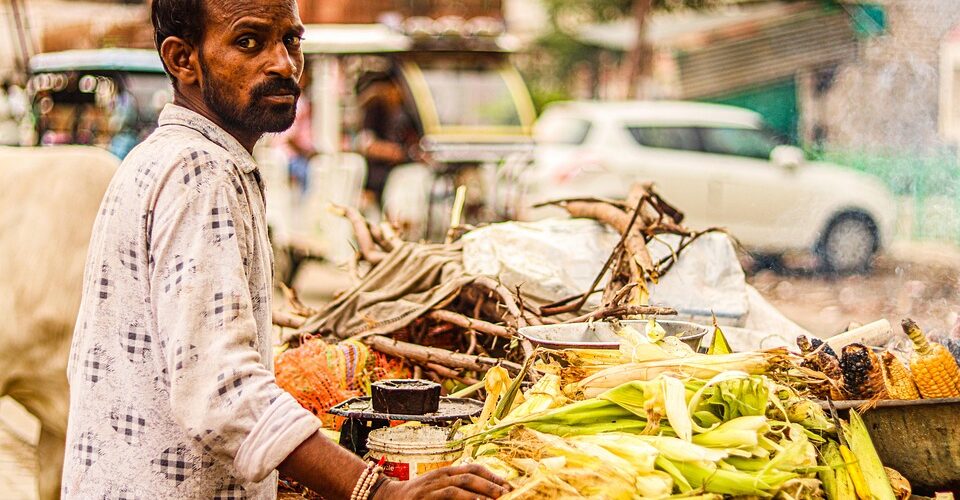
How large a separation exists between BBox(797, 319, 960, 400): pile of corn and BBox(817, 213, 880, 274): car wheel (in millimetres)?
11173

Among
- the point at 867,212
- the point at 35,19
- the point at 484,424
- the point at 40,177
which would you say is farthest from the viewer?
the point at 35,19

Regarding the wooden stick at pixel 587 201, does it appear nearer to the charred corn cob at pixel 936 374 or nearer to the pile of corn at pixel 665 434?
the charred corn cob at pixel 936 374

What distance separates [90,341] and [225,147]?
1.55 ft

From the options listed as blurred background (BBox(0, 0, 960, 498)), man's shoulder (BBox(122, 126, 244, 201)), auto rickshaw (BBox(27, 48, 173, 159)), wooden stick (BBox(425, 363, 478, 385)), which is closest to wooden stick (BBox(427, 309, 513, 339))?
wooden stick (BBox(425, 363, 478, 385))

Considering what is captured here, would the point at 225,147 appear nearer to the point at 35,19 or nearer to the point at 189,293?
the point at 189,293

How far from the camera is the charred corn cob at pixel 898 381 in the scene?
9.36 feet

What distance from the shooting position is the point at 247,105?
2076mm

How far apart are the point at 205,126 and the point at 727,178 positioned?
12.1m

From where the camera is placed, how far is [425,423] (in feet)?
8.31

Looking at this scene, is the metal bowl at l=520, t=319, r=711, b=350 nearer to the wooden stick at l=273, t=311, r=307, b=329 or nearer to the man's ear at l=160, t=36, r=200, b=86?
the man's ear at l=160, t=36, r=200, b=86

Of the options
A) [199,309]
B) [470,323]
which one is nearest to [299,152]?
[470,323]

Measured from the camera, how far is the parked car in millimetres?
13344

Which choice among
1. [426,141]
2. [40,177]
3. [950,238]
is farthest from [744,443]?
[426,141]

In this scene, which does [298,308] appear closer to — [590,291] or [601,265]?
[601,265]
